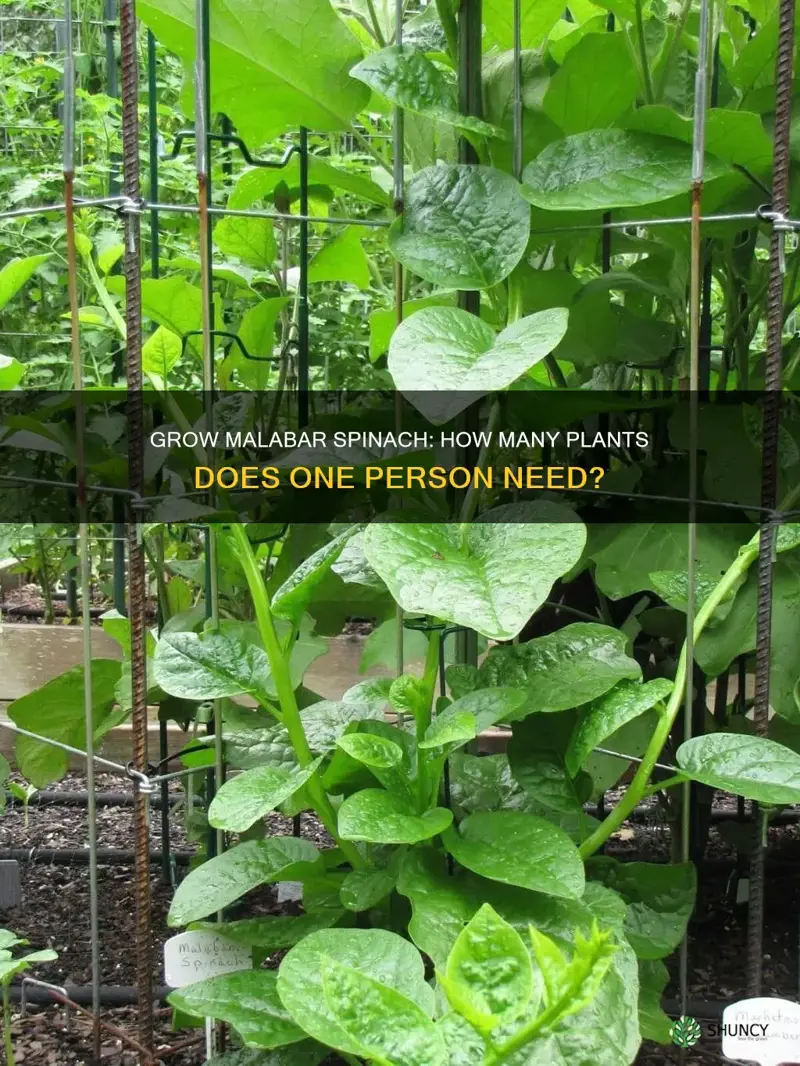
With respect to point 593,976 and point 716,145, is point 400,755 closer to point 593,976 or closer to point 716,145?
point 593,976

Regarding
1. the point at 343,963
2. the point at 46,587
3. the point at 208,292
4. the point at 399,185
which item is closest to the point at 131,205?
the point at 208,292

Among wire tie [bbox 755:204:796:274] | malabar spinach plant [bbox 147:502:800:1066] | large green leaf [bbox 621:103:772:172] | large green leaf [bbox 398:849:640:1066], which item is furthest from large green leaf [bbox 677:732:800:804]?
large green leaf [bbox 621:103:772:172]

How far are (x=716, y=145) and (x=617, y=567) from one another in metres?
0.35

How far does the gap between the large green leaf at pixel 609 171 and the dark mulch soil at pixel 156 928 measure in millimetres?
633

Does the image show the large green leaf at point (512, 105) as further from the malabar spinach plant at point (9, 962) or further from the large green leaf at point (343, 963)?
the malabar spinach plant at point (9, 962)

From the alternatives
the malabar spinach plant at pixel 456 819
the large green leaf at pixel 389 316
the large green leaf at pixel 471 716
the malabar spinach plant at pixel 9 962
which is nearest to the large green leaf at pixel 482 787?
the malabar spinach plant at pixel 456 819

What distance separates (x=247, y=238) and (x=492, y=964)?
763 mm

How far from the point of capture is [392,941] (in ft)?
2.01

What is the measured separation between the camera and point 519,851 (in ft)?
2.16

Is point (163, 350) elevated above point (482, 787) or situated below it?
above

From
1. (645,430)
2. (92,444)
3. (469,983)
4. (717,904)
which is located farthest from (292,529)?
(717,904)

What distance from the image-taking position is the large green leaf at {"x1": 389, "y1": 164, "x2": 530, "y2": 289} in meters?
0.72

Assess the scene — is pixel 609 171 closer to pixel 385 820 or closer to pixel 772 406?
pixel 772 406

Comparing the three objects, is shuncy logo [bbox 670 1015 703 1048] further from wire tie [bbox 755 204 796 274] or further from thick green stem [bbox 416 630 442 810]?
wire tie [bbox 755 204 796 274]
